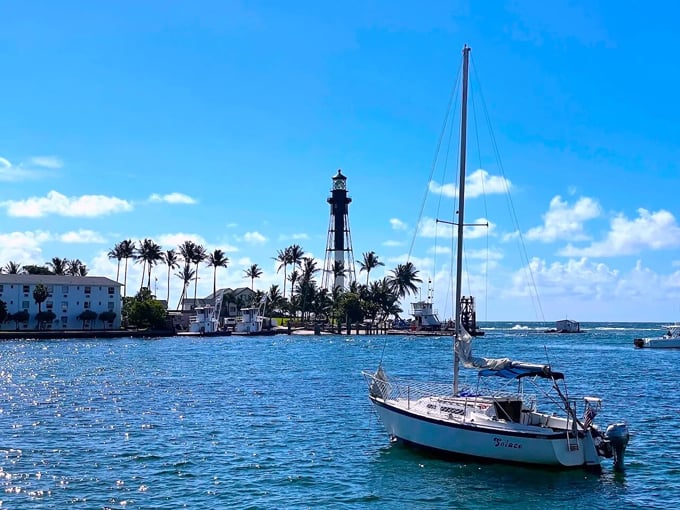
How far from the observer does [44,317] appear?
13812cm

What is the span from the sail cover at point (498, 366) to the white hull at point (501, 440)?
7.13 feet

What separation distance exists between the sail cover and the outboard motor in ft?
8.76

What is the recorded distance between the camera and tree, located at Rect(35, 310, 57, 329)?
138000 mm

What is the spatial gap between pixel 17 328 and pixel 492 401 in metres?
129

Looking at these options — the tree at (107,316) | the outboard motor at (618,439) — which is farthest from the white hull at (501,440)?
the tree at (107,316)

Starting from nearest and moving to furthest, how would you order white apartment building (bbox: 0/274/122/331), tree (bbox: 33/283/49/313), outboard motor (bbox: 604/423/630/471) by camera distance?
outboard motor (bbox: 604/423/630/471)
tree (bbox: 33/283/49/313)
white apartment building (bbox: 0/274/122/331)

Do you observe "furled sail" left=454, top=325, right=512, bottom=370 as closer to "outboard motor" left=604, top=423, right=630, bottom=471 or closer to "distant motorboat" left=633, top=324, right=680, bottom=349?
"outboard motor" left=604, top=423, right=630, bottom=471

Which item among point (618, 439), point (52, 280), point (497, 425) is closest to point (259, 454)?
point (497, 425)

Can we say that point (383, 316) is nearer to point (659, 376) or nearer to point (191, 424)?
point (659, 376)

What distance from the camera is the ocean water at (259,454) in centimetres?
2333

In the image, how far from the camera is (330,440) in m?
32.7

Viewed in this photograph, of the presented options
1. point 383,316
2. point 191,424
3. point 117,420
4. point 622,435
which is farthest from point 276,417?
point 383,316

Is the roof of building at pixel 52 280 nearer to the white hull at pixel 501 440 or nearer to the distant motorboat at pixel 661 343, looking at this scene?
the distant motorboat at pixel 661 343

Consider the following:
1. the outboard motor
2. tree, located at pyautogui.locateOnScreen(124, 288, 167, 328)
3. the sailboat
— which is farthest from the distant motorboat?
the outboard motor
